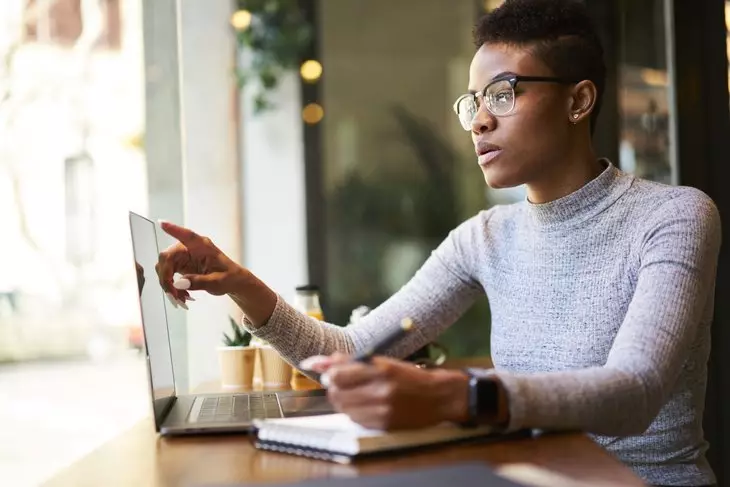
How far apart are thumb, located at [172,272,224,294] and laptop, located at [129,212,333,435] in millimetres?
44

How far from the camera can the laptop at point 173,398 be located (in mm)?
1167

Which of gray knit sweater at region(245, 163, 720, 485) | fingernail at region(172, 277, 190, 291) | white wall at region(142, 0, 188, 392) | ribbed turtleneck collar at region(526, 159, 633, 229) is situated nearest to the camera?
gray knit sweater at region(245, 163, 720, 485)

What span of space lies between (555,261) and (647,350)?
43 cm

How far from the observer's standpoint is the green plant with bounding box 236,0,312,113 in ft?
8.48

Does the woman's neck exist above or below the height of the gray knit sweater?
above

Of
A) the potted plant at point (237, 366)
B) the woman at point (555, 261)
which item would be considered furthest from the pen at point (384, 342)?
the potted plant at point (237, 366)

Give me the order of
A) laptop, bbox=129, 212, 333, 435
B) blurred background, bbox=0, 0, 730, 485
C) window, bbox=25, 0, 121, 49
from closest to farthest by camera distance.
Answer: laptop, bbox=129, 212, 333, 435, window, bbox=25, 0, 121, 49, blurred background, bbox=0, 0, 730, 485

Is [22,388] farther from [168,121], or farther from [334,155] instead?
[334,155]

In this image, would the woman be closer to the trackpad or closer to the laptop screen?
the laptop screen

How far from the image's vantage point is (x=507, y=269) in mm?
1583

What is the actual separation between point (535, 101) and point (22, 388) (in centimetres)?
108

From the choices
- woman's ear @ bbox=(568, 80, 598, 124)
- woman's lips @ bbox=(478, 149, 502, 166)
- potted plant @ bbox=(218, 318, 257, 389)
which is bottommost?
potted plant @ bbox=(218, 318, 257, 389)

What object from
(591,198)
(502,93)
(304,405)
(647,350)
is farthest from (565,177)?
(304,405)

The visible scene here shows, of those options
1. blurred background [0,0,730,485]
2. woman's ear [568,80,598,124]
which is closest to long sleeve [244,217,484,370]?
woman's ear [568,80,598,124]
